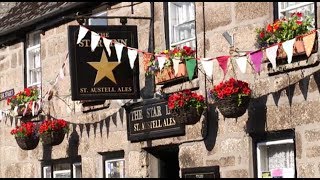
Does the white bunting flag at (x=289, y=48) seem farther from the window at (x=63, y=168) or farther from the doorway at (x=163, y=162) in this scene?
the window at (x=63, y=168)

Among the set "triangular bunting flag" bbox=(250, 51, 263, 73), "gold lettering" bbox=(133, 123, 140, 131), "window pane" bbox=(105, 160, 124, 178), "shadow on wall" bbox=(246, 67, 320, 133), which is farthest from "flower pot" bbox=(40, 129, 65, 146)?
"triangular bunting flag" bbox=(250, 51, 263, 73)

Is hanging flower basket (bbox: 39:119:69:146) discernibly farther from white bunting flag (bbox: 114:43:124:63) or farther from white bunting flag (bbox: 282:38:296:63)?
white bunting flag (bbox: 282:38:296:63)

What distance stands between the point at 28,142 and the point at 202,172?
4.55 meters

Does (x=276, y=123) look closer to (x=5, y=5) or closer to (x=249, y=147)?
(x=249, y=147)

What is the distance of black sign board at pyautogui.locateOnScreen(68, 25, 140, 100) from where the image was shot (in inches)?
505

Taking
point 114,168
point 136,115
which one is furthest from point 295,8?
point 114,168

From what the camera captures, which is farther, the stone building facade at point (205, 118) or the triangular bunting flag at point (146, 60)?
the triangular bunting flag at point (146, 60)

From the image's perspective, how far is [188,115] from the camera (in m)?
11.8

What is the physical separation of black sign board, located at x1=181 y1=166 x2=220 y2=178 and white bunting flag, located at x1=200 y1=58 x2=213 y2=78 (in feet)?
4.59

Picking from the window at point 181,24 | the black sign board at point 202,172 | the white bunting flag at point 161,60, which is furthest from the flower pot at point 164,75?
the black sign board at point 202,172

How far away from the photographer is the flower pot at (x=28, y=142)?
50.9 ft

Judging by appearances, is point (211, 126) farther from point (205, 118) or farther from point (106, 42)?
point (106, 42)

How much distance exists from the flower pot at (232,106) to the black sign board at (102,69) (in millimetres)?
2275

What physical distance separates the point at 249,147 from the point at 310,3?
190 centimetres
